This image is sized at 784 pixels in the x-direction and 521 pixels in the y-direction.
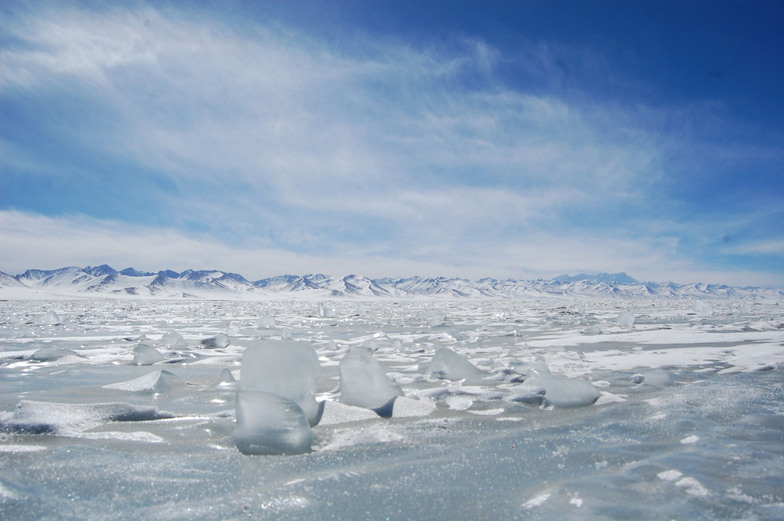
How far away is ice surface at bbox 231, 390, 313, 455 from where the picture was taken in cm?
232

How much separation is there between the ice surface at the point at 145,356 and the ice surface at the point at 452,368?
361 centimetres

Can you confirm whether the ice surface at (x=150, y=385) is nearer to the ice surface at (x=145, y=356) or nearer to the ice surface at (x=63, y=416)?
the ice surface at (x=63, y=416)

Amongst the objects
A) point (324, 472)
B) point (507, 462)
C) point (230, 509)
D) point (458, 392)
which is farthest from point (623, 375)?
point (230, 509)

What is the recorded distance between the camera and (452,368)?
4648mm

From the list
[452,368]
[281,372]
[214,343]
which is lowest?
[214,343]

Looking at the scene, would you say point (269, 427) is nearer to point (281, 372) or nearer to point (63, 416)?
point (281, 372)

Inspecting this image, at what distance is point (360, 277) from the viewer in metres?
159

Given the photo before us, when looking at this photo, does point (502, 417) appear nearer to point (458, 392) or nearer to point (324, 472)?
point (458, 392)

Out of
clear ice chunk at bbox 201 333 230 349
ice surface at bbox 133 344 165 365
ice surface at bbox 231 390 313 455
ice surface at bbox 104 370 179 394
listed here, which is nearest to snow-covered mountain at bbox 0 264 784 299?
clear ice chunk at bbox 201 333 230 349

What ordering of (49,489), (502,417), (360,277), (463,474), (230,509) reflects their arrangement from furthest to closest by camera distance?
(360,277)
(502,417)
(463,474)
(49,489)
(230,509)

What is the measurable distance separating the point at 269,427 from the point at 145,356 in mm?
4251

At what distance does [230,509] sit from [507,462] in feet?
4.13

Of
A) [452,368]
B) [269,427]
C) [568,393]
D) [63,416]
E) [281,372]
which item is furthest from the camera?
[452,368]

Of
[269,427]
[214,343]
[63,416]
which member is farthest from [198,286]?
[269,427]
